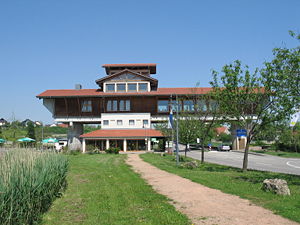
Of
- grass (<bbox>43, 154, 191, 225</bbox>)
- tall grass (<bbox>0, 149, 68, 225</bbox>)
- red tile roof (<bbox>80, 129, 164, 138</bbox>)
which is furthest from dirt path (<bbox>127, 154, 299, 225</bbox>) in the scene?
red tile roof (<bbox>80, 129, 164, 138</bbox>)

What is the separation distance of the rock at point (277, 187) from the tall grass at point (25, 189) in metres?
7.35

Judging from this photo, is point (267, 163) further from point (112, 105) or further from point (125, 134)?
point (112, 105)

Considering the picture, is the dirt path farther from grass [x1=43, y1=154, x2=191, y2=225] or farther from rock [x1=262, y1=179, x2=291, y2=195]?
rock [x1=262, y1=179, x2=291, y2=195]

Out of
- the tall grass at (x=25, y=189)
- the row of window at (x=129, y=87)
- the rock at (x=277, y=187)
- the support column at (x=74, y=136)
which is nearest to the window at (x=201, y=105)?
the rock at (x=277, y=187)

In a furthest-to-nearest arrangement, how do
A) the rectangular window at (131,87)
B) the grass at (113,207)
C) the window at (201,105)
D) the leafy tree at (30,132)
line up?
the leafy tree at (30,132) → the rectangular window at (131,87) → the window at (201,105) → the grass at (113,207)

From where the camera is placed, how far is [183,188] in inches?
460

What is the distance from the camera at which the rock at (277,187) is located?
10242 millimetres

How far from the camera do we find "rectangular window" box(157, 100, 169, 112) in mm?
51844

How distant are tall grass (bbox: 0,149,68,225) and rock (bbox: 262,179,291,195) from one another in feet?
24.1

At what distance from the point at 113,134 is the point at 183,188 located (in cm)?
3823

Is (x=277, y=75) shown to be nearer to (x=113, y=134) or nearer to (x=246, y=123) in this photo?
(x=246, y=123)

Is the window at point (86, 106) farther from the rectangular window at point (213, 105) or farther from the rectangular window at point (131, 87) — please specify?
the rectangular window at point (213, 105)

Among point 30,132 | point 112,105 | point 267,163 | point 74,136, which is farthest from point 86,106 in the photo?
point 267,163

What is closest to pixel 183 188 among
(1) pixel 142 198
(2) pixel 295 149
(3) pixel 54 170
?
(1) pixel 142 198
